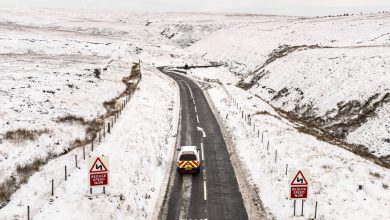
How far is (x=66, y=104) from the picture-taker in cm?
3731

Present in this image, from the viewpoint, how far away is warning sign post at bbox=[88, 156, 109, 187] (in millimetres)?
16484

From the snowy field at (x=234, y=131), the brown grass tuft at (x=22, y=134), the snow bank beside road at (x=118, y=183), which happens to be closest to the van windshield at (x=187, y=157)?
the snow bank beside road at (x=118, y=183)

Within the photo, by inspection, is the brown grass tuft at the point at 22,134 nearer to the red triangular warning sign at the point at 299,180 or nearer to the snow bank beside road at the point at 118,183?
the snow bank beside road at the point at 118,183

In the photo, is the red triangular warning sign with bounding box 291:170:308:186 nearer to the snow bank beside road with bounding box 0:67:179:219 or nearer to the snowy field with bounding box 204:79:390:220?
the snowy field with bounding box 204:79:390:220

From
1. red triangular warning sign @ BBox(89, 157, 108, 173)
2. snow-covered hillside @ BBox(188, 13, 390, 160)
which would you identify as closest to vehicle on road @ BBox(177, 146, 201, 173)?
red triangular warning sign @ BBox(89, 157, 108, 173)

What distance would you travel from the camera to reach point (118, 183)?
18797mm

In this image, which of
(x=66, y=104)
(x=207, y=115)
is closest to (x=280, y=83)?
(x=207, y=115)

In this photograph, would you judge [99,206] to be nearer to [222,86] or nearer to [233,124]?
[233,124]

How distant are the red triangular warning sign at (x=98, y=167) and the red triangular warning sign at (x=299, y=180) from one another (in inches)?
336

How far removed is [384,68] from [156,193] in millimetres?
34931

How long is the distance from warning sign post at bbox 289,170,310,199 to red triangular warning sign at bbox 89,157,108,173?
8.47m

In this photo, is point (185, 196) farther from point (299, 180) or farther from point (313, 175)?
point (313, 175)

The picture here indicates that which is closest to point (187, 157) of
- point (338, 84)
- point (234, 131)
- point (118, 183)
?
point (118, 183)

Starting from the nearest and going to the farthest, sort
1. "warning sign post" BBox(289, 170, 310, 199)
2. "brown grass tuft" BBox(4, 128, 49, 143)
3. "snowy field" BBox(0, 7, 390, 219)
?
"warning sign post" BBox(289, 170, 310, 199) → "snowy field" BBox(0, 7, 390, 219) → "brown grass tuft" BBox(4, 128, 49, 143)
